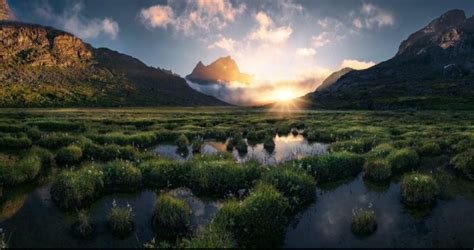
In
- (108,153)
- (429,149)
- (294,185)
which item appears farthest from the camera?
(429,149)

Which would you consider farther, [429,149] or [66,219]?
[429,149]

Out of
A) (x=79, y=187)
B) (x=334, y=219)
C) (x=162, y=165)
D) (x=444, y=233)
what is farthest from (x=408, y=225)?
(x=79, y=187)

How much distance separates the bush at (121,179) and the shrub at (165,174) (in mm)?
686

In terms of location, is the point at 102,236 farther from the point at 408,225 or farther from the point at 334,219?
the point at 408,225

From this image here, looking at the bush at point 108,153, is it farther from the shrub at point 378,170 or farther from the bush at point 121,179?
the shrub at point 378,170

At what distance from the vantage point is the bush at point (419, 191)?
45.1 feet

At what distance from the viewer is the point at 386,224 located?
11.7m

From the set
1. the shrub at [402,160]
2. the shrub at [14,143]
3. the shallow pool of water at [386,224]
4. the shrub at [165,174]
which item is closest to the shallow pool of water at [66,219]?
the shrub at [165,174]

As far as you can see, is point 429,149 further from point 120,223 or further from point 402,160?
point 120,223

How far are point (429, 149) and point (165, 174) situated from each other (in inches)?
741

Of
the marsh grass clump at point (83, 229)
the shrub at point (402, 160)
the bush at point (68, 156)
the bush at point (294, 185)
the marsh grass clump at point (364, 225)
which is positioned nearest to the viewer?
the marsh grass clump at point (83, 229)

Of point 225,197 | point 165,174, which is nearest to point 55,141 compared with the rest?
point 165,174

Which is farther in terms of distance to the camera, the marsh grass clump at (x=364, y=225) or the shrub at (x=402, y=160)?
the shrub at (x=402, y=160)

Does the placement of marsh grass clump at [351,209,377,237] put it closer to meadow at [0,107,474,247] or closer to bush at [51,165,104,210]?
meadow at [0,107,474,247]
